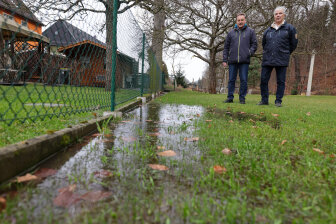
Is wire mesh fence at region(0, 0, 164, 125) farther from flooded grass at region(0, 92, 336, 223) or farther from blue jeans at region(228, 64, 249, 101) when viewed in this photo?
blue jeans at region(228, 64, 249, 101)

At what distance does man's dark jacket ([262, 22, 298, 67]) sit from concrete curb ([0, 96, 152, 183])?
4.74m

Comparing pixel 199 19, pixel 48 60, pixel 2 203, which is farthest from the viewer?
pixel 199 19

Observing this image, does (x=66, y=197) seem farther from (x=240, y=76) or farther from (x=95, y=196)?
(x=240, y=76)

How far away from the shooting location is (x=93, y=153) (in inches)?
60.5

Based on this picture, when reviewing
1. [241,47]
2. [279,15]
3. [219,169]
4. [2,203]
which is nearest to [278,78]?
[241,47]

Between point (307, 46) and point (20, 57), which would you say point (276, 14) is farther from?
point (307, 46)

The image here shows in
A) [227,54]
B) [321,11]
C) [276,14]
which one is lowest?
[227,54]

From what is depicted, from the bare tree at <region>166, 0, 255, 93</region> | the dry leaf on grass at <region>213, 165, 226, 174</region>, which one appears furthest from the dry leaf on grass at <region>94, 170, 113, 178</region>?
the bare tree at <region>166, 0, 255, 93</region>

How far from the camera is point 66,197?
0.96m

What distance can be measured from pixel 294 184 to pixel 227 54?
16.3 feet

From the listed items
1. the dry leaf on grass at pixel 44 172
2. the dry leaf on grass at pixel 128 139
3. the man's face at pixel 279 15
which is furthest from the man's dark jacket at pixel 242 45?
the dry leaf on grass at pixel 44 172

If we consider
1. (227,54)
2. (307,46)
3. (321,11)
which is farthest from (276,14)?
(321,11)

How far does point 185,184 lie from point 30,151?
33.8 inches

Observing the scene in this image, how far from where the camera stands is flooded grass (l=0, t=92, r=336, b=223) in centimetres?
86
